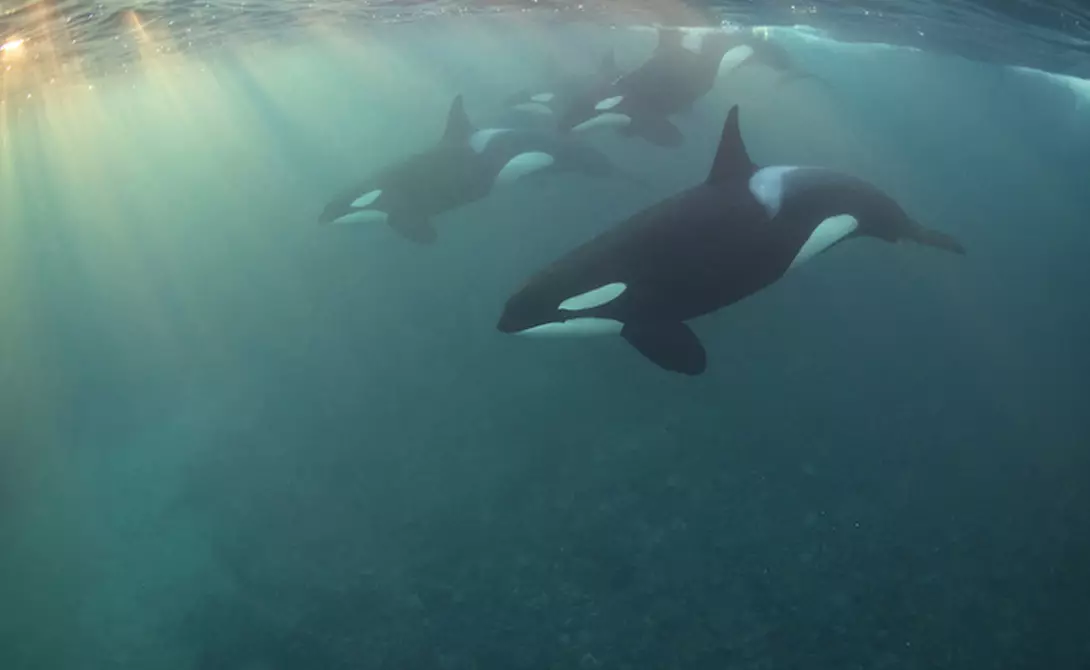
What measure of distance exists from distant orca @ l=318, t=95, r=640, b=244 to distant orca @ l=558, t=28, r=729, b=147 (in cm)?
135

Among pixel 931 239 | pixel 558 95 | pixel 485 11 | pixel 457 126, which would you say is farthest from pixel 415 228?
pixel 485 11

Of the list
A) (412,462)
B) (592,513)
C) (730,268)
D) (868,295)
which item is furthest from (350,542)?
(868,295)

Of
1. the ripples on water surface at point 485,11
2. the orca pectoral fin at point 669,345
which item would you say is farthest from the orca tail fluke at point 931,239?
the ripples on water surface at point 485,11

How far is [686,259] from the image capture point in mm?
7242

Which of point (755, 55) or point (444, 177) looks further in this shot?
point (755, 55)

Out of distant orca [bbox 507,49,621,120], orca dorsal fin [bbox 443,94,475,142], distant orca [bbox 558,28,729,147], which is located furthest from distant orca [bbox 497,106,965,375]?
distant orca [bbox 507,49,621,120]

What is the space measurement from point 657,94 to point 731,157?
6478mm

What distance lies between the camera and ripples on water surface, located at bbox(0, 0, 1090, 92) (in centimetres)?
1550

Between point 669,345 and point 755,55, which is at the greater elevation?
point 755,55

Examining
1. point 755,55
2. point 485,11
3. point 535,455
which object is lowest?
point 535,455

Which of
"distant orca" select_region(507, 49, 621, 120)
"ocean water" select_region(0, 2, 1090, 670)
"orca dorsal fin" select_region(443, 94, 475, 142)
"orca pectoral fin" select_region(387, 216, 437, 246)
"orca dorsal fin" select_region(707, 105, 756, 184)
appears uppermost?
"orca dorsal fin" select_region(707, 105, 756, 184)

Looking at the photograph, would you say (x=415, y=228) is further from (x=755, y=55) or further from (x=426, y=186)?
(x=755, y=55)

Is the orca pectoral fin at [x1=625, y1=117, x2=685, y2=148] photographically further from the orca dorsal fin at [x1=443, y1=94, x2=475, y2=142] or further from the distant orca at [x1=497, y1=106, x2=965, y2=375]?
the distant orca at [x1=497, y1=106, x2=965, y2=375]

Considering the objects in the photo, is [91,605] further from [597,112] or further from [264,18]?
[264,18]
